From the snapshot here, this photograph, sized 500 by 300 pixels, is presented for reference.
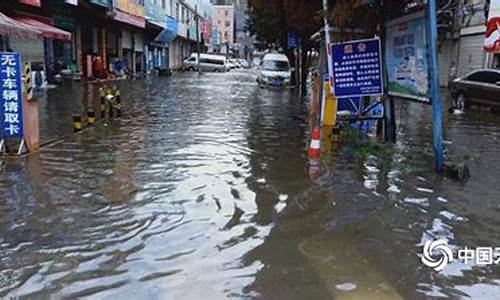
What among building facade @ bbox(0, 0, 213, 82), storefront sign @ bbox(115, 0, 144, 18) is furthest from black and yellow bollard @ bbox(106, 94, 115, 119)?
storefront sign @ bbox(115, 0, 144, 18)

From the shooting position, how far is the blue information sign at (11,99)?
9828 millimetres

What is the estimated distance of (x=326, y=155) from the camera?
10.6 m

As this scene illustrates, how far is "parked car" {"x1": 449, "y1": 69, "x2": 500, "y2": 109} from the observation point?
66.1 ft

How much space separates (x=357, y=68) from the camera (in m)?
11.7

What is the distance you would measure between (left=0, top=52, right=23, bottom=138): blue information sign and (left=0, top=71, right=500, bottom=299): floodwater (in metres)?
0.69

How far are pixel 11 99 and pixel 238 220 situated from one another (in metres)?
5.45

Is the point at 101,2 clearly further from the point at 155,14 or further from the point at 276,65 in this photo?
the point at 155,14

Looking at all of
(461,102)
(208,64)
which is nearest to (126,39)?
(208,64)

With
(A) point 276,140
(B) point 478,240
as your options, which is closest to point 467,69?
(A) point 276,140

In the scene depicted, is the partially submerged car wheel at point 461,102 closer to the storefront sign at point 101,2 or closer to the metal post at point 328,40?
the metal post at point 328,40

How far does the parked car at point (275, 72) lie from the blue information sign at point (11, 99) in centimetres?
2334

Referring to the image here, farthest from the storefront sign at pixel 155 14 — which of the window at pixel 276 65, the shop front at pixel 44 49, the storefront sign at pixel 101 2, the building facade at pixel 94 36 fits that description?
the window at pixel 276 65

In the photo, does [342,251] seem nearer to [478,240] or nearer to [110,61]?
[478,240]

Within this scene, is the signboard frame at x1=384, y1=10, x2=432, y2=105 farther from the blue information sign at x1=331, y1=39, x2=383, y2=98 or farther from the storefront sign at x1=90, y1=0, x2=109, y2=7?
the storefront sign at x1=90, y1=0, x2=109, y2=7
